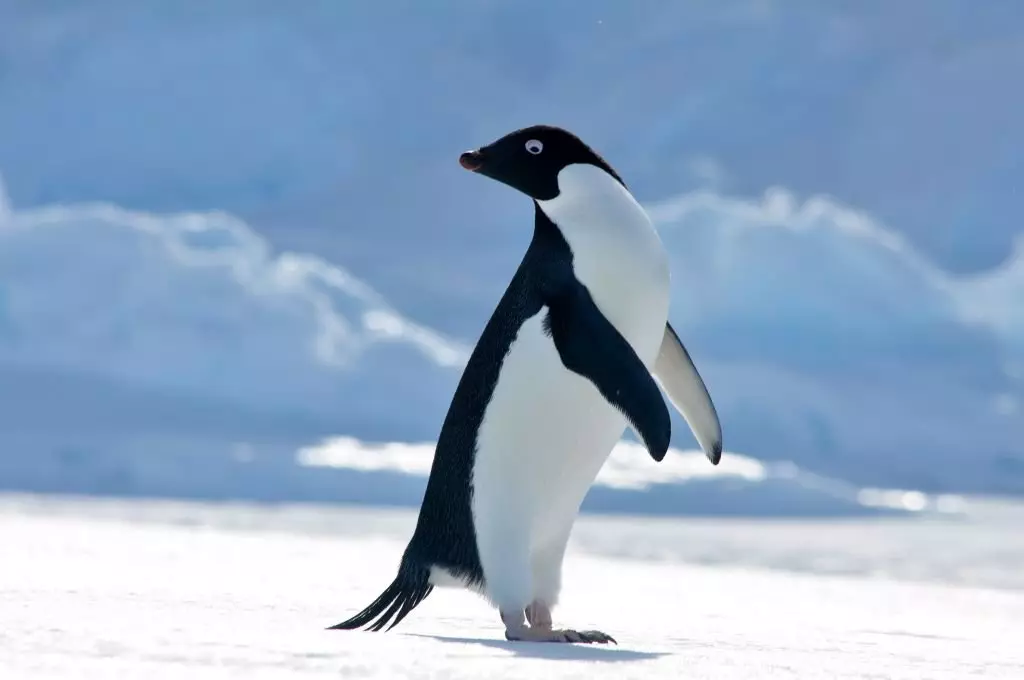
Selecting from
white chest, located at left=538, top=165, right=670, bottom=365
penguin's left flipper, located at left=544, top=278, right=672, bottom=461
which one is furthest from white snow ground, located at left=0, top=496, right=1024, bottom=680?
white chest, located at left=538, top=165, right=670, bottom=365

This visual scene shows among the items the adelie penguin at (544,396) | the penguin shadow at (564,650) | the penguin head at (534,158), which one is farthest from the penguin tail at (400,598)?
the penguin head at (534,158)

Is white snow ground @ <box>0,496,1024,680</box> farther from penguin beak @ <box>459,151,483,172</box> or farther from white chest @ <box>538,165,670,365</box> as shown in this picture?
penguin beak @ <box>459,151,483,172</box>

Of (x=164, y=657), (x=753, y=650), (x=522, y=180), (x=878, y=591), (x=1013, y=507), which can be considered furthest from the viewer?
(x=1013, y=507)

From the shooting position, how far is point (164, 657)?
8.78 feet

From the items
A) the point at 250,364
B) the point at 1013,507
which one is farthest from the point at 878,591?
the point at 250,364

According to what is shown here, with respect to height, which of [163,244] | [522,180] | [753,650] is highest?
[163,244]

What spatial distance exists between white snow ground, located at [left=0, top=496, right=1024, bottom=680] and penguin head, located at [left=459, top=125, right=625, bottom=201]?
1251 mm

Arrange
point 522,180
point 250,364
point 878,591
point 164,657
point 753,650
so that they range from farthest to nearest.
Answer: point 250,364
point 878,591
point 522,180
point 753,650
point 164,657

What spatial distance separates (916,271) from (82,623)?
2425 cm

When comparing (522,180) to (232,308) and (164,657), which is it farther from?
(232,308)

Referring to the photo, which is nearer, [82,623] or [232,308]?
[82,623]

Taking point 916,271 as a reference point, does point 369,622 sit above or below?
Answer: below

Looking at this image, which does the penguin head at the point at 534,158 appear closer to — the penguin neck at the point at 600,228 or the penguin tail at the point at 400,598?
the penguin neck at the point at 600,228

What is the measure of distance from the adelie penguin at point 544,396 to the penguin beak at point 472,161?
4 cm
